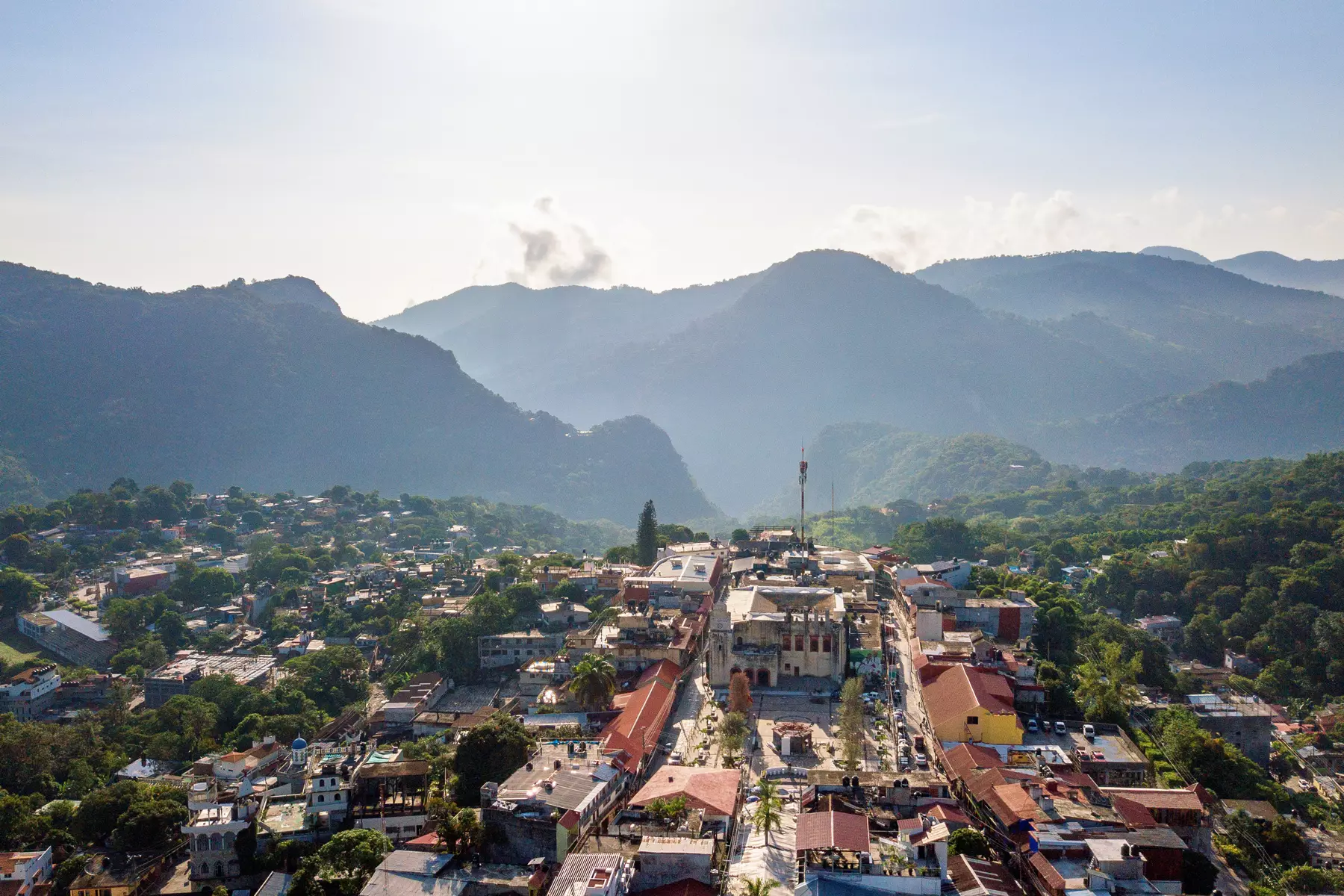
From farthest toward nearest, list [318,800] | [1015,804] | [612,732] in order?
1. [612,732]
2. [318,800]
3. [1015,804]

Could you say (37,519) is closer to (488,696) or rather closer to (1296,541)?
(488,696)

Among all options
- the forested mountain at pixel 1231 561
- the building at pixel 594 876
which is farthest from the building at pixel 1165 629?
the building at pixel 594 876

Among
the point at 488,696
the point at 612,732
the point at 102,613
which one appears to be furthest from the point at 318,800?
the point at 102,613

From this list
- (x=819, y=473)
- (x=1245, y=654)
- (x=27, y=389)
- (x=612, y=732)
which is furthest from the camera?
(x=819, y=473)

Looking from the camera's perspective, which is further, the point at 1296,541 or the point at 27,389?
the point at 27,389

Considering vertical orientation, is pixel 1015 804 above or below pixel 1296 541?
below

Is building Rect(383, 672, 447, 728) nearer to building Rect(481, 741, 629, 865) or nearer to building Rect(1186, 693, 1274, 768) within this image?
building Rect(481, 741, 629, 865)

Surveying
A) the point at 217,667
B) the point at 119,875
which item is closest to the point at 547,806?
the point at 119,875
